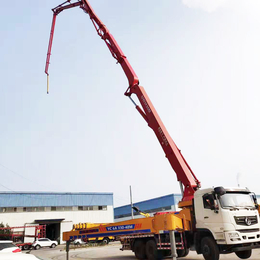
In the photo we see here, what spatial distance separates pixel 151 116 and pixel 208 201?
5.14m

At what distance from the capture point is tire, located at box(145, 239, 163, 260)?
1216cm

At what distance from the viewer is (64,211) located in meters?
39.4

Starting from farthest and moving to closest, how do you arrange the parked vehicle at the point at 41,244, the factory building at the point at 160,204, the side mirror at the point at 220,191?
1. the factory building at the point at 160,204
2. the parked vehicle at the point at 41,244
3. the side mirror at the point at 220,191

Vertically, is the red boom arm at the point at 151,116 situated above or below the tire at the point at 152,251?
above

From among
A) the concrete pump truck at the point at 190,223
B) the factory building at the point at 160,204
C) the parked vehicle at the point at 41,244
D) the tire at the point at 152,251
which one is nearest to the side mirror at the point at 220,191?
the concrete pump truck at the point at 190,223

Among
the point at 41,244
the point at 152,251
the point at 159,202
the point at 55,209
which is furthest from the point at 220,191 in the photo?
the point at 159,202

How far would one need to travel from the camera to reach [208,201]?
34.7 ft

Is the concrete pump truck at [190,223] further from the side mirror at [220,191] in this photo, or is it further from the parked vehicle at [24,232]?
the parked vehicle at [24,232]

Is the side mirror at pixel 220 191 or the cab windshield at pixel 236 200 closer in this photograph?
the side mirror at pixel 220 191

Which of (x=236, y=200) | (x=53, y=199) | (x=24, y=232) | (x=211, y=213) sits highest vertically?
(x=53, y=199)

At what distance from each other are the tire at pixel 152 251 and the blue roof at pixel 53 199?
29.5 m

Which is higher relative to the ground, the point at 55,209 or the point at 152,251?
the point at 55,209

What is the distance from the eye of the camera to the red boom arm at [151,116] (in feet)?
40.2

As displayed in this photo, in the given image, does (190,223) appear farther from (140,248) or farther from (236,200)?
(140,248)
